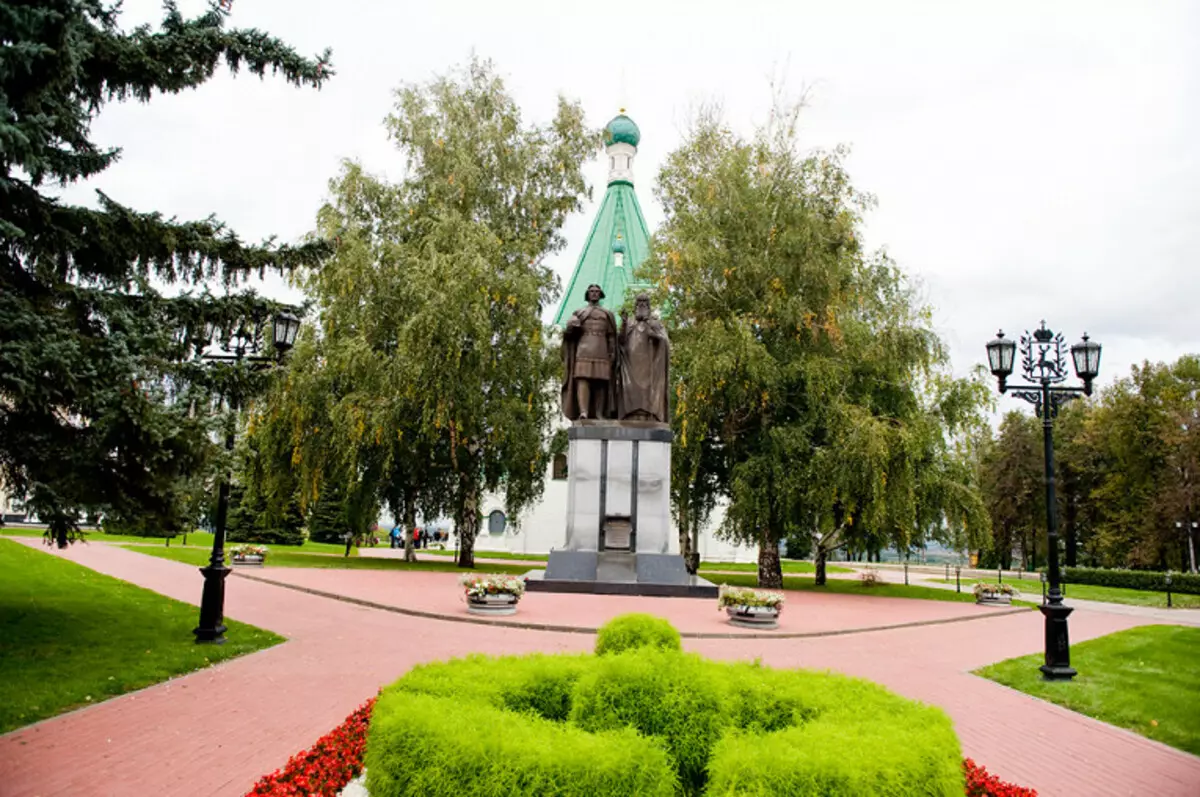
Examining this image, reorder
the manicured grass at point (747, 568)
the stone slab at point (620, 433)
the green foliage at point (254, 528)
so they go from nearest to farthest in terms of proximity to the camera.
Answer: the stone slab at point (620, 433) < the manicured grass at point (747, 568) < the green foliage at point (254, 528)

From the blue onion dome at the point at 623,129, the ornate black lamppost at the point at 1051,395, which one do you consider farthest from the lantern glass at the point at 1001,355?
the blue onion dome at the point at 623,129

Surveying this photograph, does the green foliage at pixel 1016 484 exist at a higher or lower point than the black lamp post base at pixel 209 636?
higher

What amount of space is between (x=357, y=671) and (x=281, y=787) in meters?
4.98

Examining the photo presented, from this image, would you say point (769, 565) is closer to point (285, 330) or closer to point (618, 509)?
point (618, 509)

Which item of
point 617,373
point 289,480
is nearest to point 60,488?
point 617,373

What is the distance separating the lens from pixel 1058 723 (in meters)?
7.76

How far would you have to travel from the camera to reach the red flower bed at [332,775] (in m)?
3.82

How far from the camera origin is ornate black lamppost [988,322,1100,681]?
1002 cm

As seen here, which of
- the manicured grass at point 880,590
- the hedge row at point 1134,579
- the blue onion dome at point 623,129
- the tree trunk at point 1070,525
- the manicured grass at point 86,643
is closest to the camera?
the manicured grass at point 86,643

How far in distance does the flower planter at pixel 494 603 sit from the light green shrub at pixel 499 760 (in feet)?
31.6

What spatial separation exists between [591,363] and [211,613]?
7.71 metres

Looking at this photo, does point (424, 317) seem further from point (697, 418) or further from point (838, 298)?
point (838, 298)

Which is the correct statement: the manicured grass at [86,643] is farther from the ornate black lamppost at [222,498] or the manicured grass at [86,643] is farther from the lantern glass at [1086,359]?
the lantern glass at [1086,359]

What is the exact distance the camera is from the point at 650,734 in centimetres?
371
